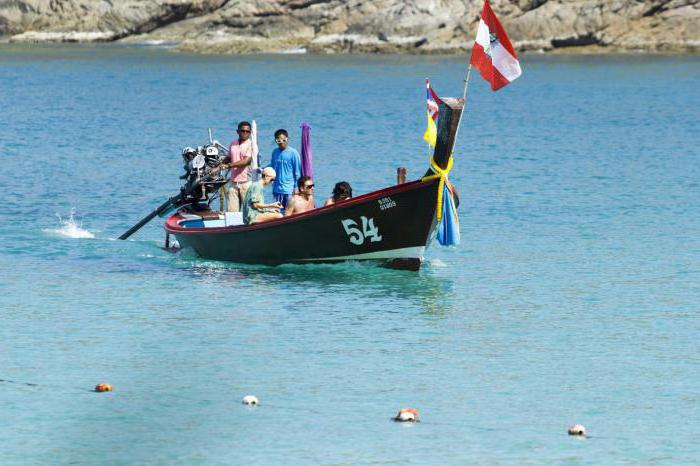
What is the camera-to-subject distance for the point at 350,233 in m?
22.7

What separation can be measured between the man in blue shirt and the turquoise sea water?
1.36 meters

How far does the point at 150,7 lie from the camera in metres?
128

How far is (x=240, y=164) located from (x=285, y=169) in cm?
110

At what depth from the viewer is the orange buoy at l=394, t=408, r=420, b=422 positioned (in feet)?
50.8

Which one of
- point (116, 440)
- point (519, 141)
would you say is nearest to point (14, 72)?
point (519, 141)

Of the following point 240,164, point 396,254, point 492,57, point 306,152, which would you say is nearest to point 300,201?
point 306,152

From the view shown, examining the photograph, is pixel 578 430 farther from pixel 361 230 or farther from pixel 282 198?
pixel 282 198

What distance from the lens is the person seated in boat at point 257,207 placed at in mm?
22906

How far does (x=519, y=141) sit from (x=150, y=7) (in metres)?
81.8

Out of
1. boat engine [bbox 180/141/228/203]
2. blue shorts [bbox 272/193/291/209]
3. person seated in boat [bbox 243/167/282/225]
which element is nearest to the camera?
person seated in boat [bbox 243/167/282/225]

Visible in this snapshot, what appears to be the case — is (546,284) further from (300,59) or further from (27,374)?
(300,59)

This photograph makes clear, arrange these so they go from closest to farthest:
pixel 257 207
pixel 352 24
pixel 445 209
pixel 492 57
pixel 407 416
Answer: pixel 407 416
pixel 492 57
pixel 445 209
pixel 257 207
pixel 352 24

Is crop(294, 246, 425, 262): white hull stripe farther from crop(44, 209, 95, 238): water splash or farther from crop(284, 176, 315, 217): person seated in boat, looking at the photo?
crop(44, 209, 95, 238): water splash

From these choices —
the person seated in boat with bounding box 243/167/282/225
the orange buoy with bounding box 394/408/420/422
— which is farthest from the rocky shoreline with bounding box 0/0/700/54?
the orange buoy with bounding box 394/408/420/422
